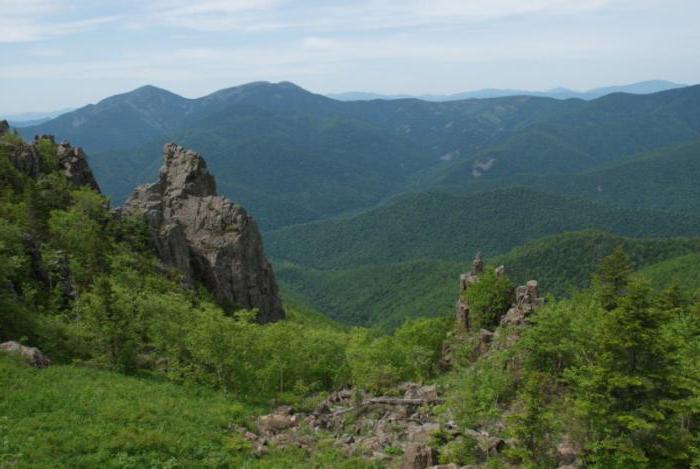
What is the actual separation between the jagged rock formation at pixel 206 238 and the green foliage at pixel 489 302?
30.0 metres

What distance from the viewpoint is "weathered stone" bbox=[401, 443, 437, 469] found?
2295cm

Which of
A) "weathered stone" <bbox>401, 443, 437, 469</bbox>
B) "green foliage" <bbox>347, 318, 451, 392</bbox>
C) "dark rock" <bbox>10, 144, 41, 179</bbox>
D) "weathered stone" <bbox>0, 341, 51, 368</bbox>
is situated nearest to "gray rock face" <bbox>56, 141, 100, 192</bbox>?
"dark rock" <bbox>10, 144, 41, 179</bbox>

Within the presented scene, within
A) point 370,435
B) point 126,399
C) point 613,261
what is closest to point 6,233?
point 126,399

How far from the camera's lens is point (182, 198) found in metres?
80.6

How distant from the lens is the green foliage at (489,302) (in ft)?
163

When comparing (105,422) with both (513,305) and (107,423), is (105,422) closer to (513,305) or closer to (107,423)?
(107,423)

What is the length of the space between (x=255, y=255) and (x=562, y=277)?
119934 millimetres

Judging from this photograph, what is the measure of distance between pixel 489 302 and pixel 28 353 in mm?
35387

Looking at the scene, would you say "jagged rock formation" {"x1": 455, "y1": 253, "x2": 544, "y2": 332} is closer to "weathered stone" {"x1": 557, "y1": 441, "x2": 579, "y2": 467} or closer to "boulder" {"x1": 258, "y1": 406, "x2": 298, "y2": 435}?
"boulder" {"x1": 258, "y1": 406, "x2": 298, "y2": 435}

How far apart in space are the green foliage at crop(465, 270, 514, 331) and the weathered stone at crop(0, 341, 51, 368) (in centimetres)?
3335

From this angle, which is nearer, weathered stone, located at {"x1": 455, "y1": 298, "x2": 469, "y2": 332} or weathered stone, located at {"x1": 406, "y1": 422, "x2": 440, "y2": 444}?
weathered stone, located at {"x1": 406, "y1": 422, "x2": 440, "y2": 444}

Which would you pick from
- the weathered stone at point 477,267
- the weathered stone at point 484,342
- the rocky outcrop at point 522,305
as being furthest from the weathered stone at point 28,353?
the weathered stone at point 477,267

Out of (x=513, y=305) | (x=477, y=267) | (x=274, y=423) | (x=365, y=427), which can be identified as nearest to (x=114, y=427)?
(x=274, y=423)

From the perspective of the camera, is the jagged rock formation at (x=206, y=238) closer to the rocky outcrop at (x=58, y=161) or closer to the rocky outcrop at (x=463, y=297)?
the rocky outcrop at (x=58, y=161)
